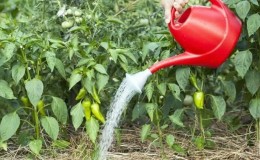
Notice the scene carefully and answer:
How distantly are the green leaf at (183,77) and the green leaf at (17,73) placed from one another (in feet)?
1.74

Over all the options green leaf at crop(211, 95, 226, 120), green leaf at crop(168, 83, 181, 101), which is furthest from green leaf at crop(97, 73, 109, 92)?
green leaf at crop(211, 95, 226, 120)

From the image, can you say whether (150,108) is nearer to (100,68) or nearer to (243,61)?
(100,68)

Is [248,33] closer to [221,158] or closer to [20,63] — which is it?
[221,158]

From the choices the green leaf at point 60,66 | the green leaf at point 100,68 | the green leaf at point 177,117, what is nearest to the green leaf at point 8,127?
the green leaf at point 60,66

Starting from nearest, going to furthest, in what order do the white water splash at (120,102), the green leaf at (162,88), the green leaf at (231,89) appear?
the white water splash at (120,102) → the green leaf at (162,88) → the green leaf at (231,89)

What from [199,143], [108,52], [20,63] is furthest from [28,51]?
[199,143]

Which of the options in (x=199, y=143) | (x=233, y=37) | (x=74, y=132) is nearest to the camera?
(x=233, y=37)

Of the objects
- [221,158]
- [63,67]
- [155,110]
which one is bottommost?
[221,158]

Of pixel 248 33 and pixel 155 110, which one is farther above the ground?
pixel 248 33

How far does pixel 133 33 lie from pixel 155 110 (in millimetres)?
511

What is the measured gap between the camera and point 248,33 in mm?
2248

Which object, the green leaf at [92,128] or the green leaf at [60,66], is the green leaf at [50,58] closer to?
the green leaf at [60,66]

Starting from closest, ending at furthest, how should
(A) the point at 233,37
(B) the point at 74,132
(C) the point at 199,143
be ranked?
(A) the point at 233,37
(C) the point at 199,143
(B) the point at 74,132

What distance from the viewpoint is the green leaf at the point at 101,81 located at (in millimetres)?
2281
